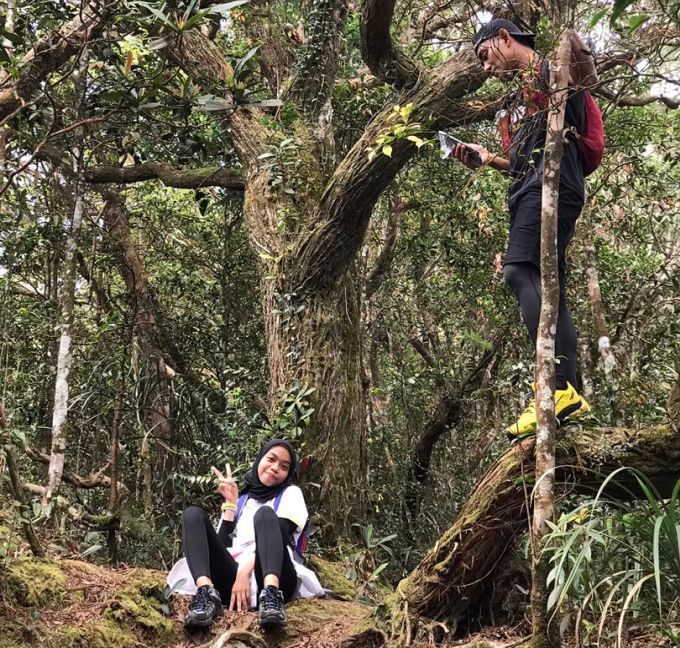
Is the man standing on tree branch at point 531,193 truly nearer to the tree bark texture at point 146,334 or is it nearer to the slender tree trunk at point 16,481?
the slender tree trunk at point 16,481

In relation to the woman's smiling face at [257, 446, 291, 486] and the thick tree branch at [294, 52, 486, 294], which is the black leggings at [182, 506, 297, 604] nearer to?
the woman's smiling face at [257, 446, 291, 486]

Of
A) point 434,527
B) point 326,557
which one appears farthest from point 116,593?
point 434,527

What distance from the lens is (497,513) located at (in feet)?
9.91

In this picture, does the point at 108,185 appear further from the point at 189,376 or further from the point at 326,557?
the point at 326,557

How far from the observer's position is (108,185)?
6938 mm

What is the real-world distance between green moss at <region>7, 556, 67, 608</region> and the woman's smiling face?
3.67ft

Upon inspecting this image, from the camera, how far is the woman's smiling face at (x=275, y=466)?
13.0 ft

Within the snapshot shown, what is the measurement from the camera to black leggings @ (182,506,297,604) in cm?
347

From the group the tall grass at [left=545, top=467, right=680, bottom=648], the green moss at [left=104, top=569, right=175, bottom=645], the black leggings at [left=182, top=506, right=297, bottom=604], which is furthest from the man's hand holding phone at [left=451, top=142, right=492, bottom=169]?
the green moss at [left=104, top=569, right=175, bottom=645]

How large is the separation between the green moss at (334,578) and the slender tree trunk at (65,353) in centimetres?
165

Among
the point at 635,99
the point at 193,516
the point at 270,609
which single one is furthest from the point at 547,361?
the point at 635,99

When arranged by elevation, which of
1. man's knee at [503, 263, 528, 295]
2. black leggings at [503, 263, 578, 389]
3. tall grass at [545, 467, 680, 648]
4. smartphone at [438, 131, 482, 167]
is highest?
smartphone at [438, 131, 482, 167]

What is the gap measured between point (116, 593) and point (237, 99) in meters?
2.66

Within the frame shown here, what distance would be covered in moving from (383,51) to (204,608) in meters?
3.74
